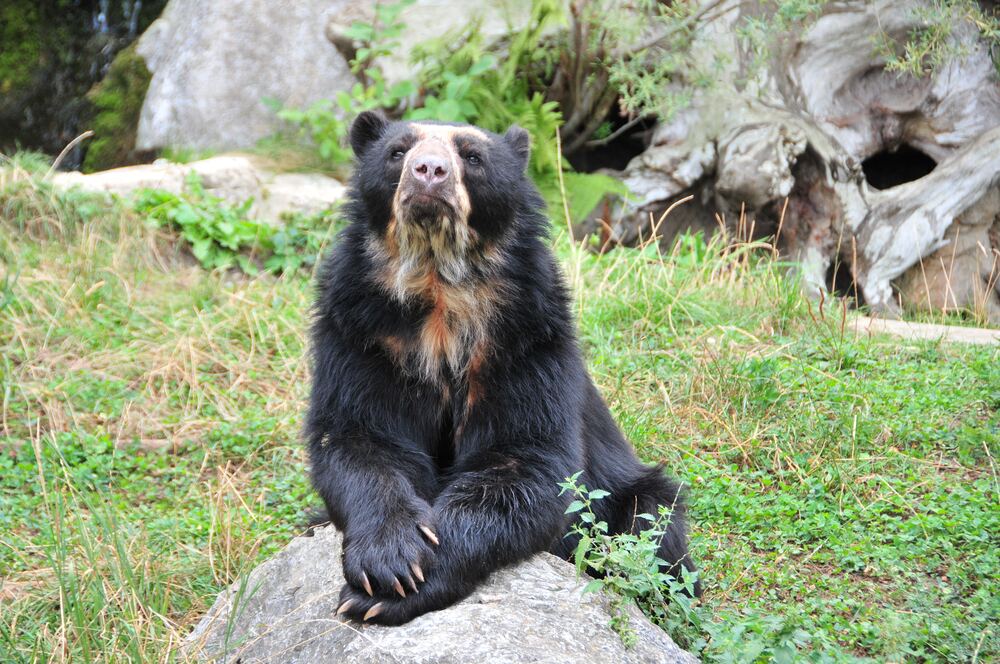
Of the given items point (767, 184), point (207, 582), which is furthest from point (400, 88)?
point (207, 582)

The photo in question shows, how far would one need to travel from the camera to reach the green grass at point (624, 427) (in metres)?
4.05

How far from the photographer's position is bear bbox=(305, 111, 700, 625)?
11.5 feet

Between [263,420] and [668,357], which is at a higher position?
[668,357]

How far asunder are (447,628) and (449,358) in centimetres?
104

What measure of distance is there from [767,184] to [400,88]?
3.35 metres

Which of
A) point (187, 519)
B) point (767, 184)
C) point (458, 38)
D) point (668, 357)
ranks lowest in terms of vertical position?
point (187, 519)

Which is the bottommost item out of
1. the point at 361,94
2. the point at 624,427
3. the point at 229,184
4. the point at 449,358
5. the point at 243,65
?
the point at 624,427

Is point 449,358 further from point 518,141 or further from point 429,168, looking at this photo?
point 518,141

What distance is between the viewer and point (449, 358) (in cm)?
382

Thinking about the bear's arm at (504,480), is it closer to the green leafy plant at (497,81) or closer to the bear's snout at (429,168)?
the bear's snout at (429,168)

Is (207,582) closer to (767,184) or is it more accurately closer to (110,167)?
(767,184)

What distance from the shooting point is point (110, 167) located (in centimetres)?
1115

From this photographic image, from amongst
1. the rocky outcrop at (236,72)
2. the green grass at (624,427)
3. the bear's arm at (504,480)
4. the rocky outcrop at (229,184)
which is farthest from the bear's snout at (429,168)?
the rocky outcrop at (236,72)

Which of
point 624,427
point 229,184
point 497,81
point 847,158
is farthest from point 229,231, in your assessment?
point 847,158
